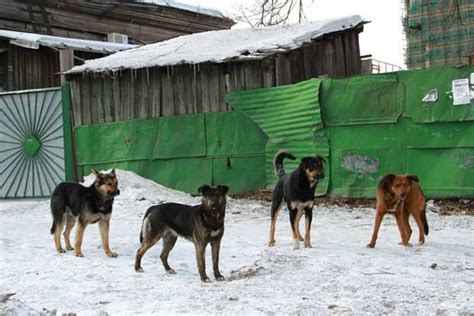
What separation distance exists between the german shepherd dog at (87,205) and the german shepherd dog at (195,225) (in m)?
1.23

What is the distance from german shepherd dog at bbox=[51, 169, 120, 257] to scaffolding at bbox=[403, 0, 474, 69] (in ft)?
68.3

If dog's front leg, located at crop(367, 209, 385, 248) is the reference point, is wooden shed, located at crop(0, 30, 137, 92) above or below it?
above

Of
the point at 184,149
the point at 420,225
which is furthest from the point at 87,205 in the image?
the point at 184,149

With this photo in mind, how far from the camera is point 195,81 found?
14.4 meters

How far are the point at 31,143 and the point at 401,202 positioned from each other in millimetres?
10247

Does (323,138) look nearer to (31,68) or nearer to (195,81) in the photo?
(195,81)

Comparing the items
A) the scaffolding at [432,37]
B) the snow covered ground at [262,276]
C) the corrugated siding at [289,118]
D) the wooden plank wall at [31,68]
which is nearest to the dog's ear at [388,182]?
the snow covered ground at [262,276]

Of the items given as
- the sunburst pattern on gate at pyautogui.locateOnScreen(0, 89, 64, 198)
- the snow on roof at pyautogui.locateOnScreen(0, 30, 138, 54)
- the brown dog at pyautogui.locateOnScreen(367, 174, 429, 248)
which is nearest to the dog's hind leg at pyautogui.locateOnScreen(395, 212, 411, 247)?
the brown dog at pyautogui.locateOnScreen(367, 174, 429, 248)

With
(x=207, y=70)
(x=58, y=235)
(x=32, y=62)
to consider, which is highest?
(x=32, y=62)

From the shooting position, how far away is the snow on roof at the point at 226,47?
13.7 meters

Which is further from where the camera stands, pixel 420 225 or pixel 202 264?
pixel 420 225

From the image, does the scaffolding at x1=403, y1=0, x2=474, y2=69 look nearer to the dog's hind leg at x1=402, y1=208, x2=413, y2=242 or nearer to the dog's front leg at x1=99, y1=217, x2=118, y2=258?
the dog's hind leg at x1=402, y1=208, x2=413, y2=242

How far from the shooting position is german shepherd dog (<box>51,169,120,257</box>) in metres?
8.46

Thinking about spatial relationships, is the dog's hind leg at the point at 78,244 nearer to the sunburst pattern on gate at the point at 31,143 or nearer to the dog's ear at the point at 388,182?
the dog's ear at the point at 388,182
